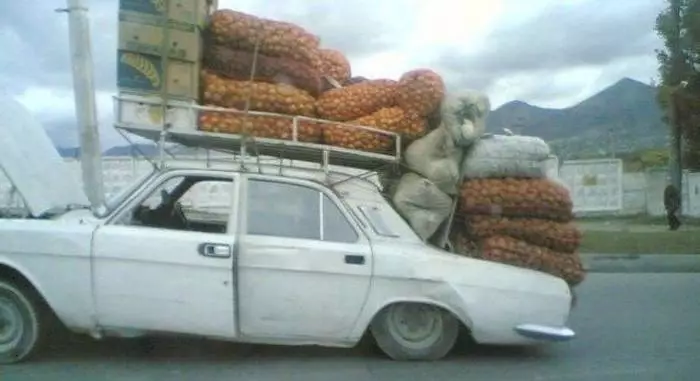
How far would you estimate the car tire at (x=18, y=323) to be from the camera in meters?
5.88

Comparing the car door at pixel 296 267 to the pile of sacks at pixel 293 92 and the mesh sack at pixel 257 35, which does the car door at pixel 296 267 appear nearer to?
the pile of sacks at pixel 293 92

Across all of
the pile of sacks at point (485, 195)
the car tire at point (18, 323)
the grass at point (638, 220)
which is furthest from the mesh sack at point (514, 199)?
the grass at point (638, 220)

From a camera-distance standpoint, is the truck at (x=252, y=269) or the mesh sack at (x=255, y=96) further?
the mesh sack at (x=255, y=96)

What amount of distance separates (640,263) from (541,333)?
9446 millimetres

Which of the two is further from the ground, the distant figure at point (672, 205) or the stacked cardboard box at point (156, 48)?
the stacked cardboard box at point (156, 48)

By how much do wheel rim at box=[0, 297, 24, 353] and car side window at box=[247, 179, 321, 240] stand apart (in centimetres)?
171

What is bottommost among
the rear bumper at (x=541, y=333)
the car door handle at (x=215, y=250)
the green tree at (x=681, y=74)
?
the rear bumper at (x=541, y=333)

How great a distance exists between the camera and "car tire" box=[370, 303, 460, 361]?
6180 millimetres

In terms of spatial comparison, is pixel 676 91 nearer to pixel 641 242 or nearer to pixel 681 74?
pixel 681 74

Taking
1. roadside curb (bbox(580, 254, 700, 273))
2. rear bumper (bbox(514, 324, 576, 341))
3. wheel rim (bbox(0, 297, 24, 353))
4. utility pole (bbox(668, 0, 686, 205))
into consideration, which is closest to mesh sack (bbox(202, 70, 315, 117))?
wheel rim (bbox(0, 297, 24, 353))

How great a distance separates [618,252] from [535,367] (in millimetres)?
10329

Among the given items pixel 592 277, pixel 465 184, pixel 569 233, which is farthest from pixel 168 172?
pixel 592 277

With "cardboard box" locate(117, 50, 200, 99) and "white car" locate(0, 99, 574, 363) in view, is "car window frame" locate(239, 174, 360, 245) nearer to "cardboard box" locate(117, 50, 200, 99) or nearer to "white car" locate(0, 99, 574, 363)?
"white car" locate(0, 99, 574, 363)

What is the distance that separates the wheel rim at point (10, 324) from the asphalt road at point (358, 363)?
0.16 metres
